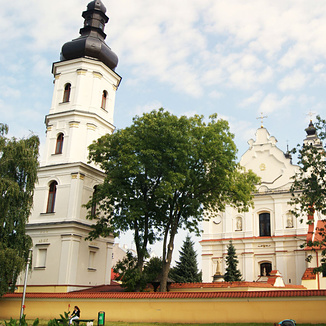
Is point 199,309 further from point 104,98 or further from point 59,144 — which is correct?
point 104,98

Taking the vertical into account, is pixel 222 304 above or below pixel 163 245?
below

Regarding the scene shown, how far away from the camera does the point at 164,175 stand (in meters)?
22.2

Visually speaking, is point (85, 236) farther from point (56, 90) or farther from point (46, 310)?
point (56, 90)

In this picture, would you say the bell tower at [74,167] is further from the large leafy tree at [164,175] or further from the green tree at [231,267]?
the green tree at [231,267]

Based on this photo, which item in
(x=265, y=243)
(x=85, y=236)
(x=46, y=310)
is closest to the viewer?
(x=46, y=310)

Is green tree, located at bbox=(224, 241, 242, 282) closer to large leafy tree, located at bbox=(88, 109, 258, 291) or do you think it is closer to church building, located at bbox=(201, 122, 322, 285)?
church building, located at bbox=(201, 122, 322, 285)

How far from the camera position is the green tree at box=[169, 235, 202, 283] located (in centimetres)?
3838

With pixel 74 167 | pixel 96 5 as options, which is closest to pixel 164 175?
pixel 74 167

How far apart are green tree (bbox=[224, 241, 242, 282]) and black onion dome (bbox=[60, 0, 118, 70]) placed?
18961 millimetres

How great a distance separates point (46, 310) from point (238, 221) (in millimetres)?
24341

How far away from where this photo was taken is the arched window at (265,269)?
3841 centimetres

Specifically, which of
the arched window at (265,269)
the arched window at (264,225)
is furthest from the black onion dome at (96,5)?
the arched window at (265,269)

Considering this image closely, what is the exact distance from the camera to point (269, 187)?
4056 centimetres

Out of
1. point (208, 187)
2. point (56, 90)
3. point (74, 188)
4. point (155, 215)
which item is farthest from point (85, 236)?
point (56, 90)
